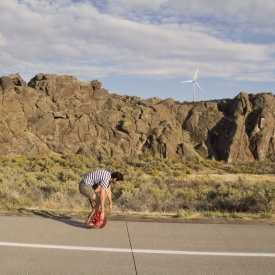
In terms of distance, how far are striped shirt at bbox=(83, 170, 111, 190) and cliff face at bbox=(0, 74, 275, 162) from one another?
2817cm

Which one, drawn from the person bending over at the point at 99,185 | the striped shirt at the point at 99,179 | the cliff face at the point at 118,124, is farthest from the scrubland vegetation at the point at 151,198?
the cliff face at the point at 118,124

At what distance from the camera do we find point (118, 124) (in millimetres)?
40656

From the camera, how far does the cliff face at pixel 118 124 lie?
36.8 m

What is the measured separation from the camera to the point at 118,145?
38.6 metres

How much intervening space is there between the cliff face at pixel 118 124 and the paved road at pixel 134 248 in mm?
28534

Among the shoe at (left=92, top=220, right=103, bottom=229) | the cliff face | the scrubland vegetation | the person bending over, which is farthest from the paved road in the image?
the cliff face

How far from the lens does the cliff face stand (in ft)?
121

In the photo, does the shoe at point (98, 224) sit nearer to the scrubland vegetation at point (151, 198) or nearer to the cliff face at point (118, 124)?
the scrubland vegetation at point (151, 198)

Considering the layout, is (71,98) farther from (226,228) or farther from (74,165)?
(226,228)

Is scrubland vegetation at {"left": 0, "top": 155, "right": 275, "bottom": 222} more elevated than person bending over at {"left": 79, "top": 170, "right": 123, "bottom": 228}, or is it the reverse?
person bending over at {"left": 79, "top": 170, "right": 123, "bottom": 228}

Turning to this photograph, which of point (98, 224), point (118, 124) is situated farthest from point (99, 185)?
point (118, 124)

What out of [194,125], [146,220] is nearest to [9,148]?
[194,125]

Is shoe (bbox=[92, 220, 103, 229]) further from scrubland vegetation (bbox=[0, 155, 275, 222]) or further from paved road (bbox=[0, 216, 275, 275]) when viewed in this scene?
scrubland vegetation (bbox=[0, 155, 275, 222])

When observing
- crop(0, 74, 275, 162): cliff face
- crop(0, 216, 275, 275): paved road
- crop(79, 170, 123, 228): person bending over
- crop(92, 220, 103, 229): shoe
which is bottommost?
crop(0, 216, 275, 275): paved road
